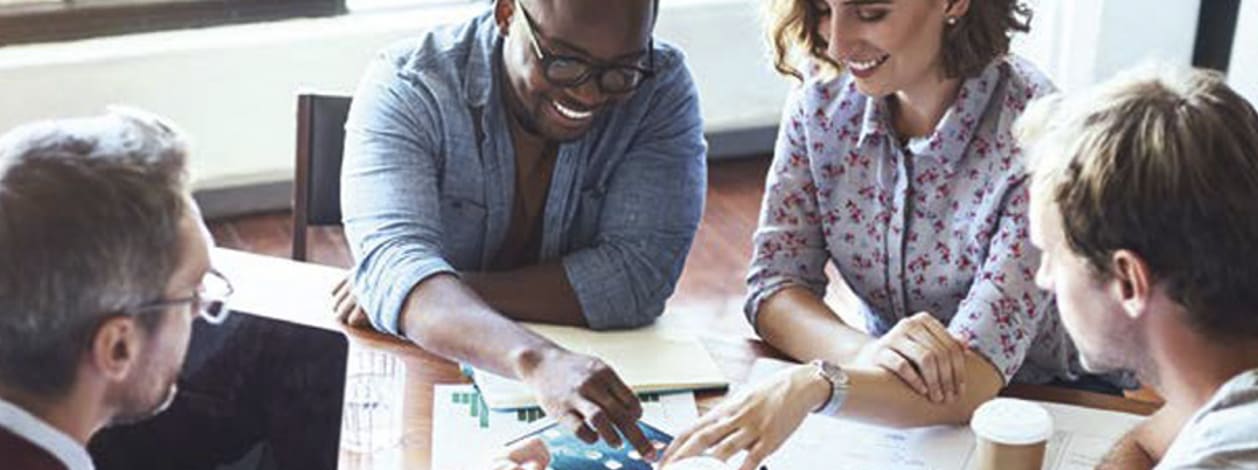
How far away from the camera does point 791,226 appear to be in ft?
7.32

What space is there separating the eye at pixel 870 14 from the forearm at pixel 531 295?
0.49 m

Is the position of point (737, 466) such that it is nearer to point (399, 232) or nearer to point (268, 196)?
point (399, 232)

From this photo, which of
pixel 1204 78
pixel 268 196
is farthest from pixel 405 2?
pixel 1204 78

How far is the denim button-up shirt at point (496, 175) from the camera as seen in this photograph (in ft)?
7.04

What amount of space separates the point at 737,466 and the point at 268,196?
2455 mm

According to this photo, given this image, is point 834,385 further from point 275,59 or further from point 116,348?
point 275,59

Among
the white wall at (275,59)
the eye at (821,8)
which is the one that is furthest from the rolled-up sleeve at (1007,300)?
the white wall at (275,59)

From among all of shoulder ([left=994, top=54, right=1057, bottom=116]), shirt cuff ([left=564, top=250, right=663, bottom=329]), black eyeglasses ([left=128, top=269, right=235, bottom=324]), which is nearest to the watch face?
shirt cuff ([left=564, top=250, right=663, bottom=329])

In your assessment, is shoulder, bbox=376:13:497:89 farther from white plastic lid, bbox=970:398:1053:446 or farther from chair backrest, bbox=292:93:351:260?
white plastic lid, bbox=970:398:1053:446

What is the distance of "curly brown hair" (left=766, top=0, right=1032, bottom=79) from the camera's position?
6.95 feet

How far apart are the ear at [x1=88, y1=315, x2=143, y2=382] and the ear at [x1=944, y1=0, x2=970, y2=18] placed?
118 centimetres

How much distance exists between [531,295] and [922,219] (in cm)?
50

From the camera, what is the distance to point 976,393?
1.96 m

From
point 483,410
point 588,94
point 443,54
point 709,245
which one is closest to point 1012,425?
point 483,410
